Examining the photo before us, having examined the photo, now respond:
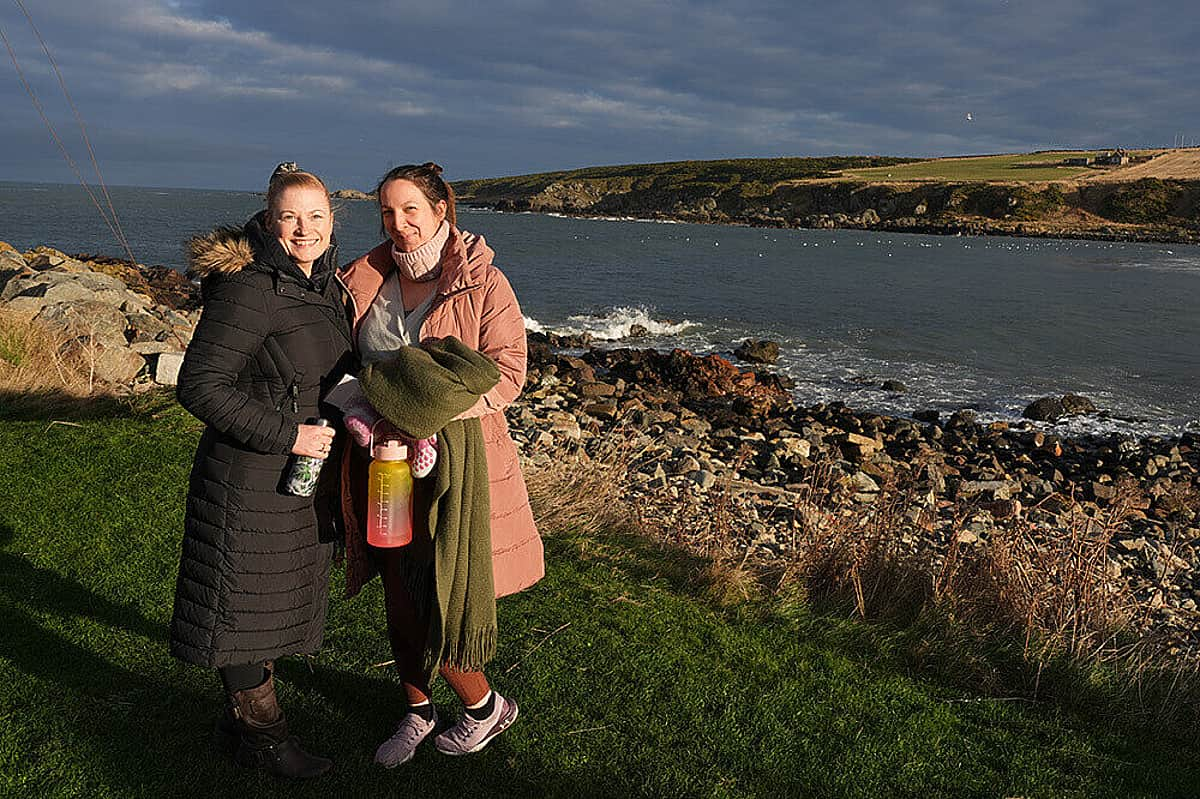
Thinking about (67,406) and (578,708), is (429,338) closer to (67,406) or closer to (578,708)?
(578,708)

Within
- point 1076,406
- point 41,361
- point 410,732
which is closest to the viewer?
point 410,732

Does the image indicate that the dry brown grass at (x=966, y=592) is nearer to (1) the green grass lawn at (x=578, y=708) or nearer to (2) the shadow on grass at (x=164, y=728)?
(1) the green grass lawn at (x=578, y=708)

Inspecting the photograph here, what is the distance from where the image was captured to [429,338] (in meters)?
2.90

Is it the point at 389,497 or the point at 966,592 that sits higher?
the point at 389,497

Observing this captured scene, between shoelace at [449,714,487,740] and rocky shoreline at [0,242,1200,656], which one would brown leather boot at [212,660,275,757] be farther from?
rocky shoreline at [0,242,1200,656]

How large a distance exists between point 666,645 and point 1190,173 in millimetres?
94580

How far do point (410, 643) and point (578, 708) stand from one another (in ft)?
3.44

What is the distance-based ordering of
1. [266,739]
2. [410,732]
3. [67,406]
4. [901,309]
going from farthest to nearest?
[901,309]
[67,406]
[410,732]
[266,739]

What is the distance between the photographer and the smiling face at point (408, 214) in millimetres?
2865

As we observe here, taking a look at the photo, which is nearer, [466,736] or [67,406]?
[466,736]

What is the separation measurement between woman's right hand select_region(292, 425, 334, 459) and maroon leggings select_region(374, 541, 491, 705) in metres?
0.49

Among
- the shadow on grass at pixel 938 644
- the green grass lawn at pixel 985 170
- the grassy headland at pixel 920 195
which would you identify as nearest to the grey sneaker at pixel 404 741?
the shadow on grass at pixel 938 644

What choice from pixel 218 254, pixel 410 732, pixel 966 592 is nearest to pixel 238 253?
pixel 218 254

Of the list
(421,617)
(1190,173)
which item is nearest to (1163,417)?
(421,617)
